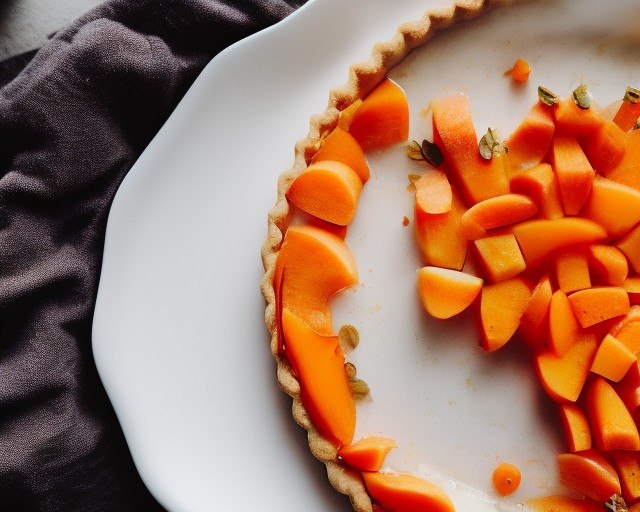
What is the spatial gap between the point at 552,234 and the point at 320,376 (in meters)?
0.68

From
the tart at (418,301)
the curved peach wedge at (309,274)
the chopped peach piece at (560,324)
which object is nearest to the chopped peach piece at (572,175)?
the tart at (418,301)

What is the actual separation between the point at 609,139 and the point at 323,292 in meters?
0.83

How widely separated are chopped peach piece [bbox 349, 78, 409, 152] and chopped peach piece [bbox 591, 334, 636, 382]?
2.36 feet

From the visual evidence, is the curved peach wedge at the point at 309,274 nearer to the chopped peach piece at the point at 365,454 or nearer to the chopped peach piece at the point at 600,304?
the chopped peach piece at the point at 365,454

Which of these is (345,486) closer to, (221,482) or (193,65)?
(221,482)

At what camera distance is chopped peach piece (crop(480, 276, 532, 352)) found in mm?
1861

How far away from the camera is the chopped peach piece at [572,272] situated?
1882mm

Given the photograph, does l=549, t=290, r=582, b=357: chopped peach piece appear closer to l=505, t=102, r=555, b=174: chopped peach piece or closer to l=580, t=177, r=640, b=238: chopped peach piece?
l=580, t=177, r=640, b=238: chopped peach piece

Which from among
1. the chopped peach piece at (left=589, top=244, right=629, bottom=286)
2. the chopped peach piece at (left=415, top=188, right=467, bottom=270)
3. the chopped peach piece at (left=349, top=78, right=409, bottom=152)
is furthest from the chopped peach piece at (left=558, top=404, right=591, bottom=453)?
the chopped peach piece at (left=349, top=78, right=409, bottom=152)

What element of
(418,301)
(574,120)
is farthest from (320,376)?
(574,120)

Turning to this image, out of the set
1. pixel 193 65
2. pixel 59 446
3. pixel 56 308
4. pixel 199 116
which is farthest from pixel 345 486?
pixel 193 65

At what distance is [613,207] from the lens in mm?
1875

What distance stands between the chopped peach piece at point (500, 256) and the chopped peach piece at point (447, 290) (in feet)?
0.15

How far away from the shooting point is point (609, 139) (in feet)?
6.25
